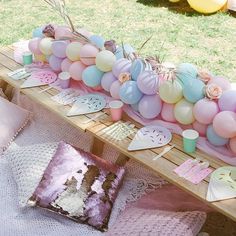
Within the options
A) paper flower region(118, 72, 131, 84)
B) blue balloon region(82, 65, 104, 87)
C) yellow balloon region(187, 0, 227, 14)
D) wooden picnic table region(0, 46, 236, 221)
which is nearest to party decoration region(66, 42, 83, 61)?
blue balloon region(82, 65, 104, 87)

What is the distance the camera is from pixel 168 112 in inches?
82.7

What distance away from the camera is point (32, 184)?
81.7 inches

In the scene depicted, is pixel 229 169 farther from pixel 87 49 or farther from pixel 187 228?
pixel 87 49

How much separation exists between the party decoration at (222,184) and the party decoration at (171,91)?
38cm

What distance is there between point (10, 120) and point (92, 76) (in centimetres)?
57

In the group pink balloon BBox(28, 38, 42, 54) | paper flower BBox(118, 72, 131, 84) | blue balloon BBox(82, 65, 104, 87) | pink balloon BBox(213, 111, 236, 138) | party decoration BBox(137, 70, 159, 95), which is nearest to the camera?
pink balloon BBox(213, 111, 236, 138)

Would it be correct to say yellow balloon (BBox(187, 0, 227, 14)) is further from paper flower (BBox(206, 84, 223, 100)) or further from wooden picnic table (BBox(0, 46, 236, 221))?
paper flower (BBox(206, 84, 223, 100))

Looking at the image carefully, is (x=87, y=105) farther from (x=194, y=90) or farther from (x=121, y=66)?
(x=194, y=90)

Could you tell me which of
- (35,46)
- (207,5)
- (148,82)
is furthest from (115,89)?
(207,5)

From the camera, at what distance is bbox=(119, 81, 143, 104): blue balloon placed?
2.14 meters

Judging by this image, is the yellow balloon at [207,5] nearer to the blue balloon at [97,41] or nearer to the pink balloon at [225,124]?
the blue balloon at [97,41]

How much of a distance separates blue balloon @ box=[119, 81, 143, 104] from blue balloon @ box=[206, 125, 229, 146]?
38cm

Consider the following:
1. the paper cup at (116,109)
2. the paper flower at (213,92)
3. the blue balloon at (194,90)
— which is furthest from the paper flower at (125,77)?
the paper flower at (213,92)

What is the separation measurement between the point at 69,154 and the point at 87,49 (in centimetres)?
56
